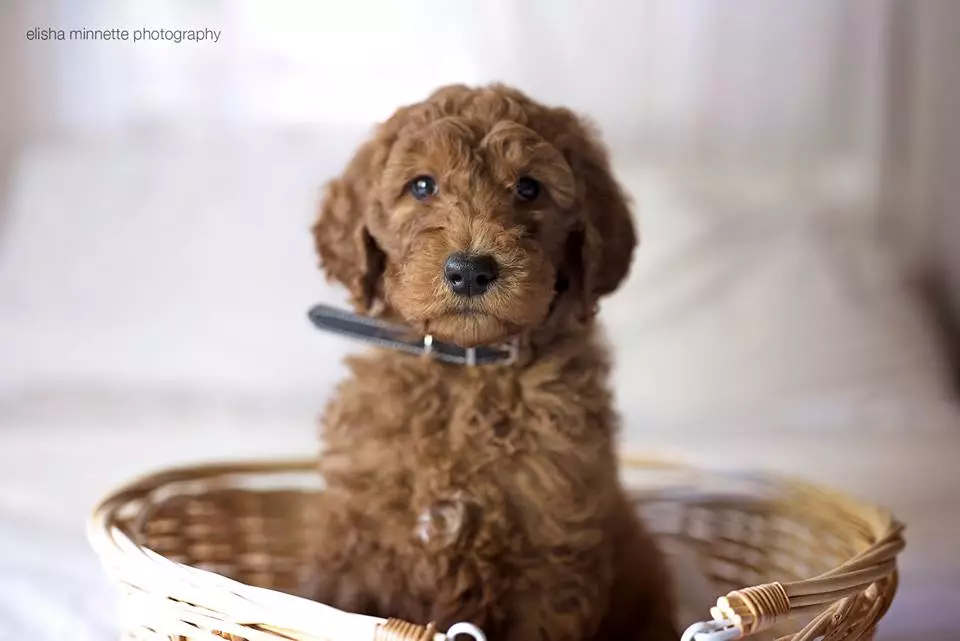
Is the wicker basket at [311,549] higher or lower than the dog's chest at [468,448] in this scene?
lower

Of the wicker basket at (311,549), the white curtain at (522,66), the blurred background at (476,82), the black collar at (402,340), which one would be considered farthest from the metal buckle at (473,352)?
the blurred background at (476,82)

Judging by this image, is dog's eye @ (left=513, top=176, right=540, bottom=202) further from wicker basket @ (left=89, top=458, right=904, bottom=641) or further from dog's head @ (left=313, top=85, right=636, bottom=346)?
wicker basket @ (left=89, top=458, right=904, bottom=641)

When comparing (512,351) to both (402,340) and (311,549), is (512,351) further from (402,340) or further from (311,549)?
(311,549)

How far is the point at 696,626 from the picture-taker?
4.56 feet

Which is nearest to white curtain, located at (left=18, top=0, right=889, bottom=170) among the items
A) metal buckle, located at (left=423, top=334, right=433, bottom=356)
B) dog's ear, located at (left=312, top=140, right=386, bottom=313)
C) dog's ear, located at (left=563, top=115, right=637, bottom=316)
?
dog's ear, located at (left=312, top=140, right=386, bottom=313)

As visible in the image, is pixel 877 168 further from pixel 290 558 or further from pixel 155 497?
pixel 155 497

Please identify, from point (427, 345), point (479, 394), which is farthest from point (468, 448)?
point (427, 345)

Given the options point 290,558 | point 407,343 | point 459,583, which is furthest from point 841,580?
point 290,558

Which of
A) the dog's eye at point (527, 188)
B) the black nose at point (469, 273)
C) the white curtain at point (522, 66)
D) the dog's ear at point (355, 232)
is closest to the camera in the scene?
the black nose at point (469, 273)

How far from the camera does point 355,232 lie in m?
2.00

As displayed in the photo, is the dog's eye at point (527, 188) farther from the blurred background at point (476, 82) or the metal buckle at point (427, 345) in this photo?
the blurred background at point (476, 82)

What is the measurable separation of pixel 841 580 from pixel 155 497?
1581 millimetres

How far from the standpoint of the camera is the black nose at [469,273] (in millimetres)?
1670

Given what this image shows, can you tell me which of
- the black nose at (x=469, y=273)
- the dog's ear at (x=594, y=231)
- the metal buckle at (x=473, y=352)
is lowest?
the metal buckle at (x=473, y=352)
